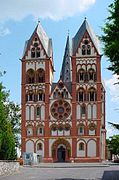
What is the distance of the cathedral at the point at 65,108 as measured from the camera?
9500 cm

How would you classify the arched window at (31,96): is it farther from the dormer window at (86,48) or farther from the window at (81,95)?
the dormer window at (86,48)

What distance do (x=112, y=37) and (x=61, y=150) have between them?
2942 inches

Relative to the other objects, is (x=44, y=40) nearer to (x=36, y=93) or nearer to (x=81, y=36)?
(x=81, y=36)

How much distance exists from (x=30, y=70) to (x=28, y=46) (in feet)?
20.4

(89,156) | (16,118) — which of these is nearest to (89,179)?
(16,118)

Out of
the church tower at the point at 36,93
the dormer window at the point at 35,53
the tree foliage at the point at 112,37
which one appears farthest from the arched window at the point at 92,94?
the tree foliage at the point at 112,37

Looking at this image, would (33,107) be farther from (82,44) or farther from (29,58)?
(82,44)

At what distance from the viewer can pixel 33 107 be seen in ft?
321

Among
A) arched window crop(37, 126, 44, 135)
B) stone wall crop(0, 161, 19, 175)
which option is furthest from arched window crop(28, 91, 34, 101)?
stone wall crop(0, 161, 19, 175)

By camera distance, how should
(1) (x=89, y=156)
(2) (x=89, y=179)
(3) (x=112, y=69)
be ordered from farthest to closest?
1. (1) (x=89, y=156)
2. (2) (x=89, y=179)
3. (3) (x=112, y=69)

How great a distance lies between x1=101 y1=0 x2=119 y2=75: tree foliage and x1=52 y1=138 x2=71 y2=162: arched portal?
72.4 meters

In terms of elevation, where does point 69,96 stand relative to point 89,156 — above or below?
above

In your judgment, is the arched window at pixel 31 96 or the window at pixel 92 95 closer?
the window at pixel 92 95

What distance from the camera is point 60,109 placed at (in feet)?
321
